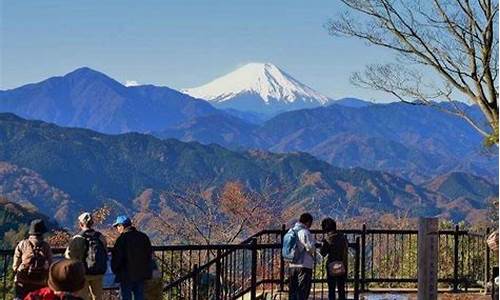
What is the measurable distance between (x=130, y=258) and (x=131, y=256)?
0.09ft

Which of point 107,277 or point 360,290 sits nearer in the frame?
point 107,277

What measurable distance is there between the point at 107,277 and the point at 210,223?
87.8 ft

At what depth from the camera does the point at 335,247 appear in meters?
13.6

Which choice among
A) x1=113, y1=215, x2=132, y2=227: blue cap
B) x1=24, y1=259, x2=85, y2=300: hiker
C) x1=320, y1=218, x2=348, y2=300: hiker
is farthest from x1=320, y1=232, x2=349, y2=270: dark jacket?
x1=24, y1=259, x2=85, y2=300: hiker

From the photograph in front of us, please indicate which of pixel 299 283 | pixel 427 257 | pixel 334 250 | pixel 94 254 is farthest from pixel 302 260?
pixel 94 254

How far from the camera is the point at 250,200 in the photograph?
52.0 metres

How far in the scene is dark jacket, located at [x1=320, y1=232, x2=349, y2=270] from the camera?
44.7 feet

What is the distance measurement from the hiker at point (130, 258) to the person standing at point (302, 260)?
2.31m

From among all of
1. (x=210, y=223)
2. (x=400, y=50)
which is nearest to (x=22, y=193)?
(x=210, y=223)

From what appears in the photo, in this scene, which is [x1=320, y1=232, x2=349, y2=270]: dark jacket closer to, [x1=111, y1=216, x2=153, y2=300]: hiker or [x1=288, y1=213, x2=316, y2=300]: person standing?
[x1=288, y1=213, x2=316, y2=300]: person standing

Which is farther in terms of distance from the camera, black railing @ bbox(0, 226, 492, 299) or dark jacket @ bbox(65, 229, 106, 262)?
black railing @ bbox(0, 226, 492, 299)

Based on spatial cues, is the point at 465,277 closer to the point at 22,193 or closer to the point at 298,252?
the point at 298,252

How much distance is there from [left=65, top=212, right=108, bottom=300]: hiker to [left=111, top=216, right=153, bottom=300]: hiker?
244mm

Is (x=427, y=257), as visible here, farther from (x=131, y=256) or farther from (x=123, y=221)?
(x=123, y=221)
